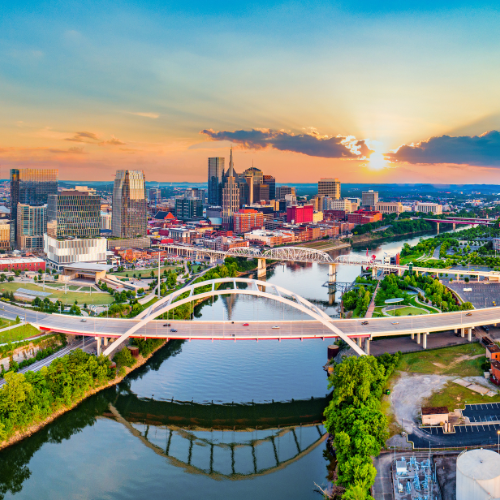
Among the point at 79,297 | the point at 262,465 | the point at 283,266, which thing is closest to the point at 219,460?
the point at 262,465

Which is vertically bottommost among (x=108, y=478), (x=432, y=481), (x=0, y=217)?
(x=108, y=478)

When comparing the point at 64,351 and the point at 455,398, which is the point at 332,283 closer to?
the point at 64,351

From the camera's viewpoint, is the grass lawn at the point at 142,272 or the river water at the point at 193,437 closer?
the river water at the point at 193,437

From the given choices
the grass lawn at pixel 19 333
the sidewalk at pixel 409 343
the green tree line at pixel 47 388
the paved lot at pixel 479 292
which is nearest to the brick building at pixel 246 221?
the paved lot at pixel 479 292

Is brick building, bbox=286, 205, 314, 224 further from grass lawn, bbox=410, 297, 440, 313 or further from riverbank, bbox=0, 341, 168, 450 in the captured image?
riverbank, bbox=0, 341, 168, 450

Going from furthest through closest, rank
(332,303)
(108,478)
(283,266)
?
(283,266) < (332,303) < (108,478)

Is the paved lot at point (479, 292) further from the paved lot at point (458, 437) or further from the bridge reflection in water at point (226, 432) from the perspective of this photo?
the bridge reflection in water at point (226, 432)

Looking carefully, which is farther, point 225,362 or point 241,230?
point 241,230

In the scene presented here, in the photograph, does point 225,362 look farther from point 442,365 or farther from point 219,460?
point 442,365
